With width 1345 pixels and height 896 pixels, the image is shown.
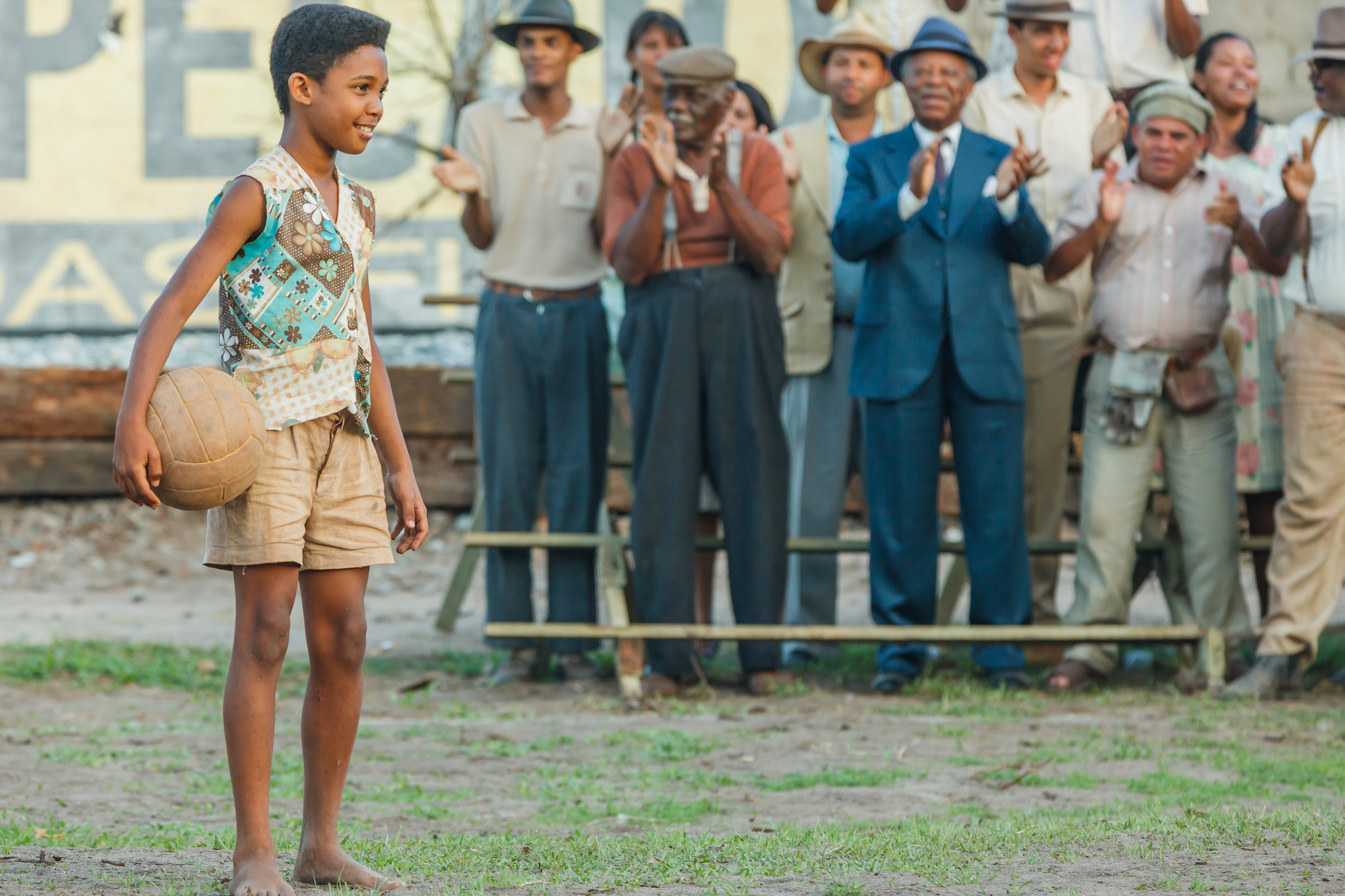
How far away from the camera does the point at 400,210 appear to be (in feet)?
38.7

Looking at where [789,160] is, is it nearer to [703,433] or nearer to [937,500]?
[703,433]

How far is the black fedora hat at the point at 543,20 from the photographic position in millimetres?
6312

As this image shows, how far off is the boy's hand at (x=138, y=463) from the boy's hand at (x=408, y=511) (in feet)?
1.76

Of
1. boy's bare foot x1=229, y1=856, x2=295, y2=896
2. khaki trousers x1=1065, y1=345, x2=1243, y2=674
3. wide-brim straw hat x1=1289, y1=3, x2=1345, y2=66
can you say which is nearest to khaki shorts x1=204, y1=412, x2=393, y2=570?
boy's bare foot x1=229, y1=856, x2=295, y2=896

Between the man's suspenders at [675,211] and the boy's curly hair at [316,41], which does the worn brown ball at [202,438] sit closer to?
the boy's curly hair at [316,41]

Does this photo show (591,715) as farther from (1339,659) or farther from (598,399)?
(1339,659)

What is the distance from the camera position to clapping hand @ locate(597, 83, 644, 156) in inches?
252

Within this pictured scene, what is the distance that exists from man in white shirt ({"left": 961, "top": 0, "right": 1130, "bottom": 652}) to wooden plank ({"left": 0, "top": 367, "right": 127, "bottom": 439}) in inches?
254

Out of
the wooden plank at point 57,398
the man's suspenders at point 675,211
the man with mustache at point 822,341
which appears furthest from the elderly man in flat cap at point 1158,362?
the wooden plank at point 57,398

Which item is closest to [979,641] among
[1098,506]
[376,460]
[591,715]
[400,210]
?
[1098,506]

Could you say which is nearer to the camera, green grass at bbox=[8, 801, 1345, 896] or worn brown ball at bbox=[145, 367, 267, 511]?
worn brown ball at bbox=[145, 367, 267, 511]

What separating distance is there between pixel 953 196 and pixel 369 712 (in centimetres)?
284

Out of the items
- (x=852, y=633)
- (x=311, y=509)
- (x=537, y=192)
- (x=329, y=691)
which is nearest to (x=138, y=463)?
(x=311, y=509)

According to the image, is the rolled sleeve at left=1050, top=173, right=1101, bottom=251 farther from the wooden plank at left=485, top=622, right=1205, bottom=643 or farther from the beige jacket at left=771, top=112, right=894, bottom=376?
the wooden plank at left=485, top=622, right=1205, bottom=643
